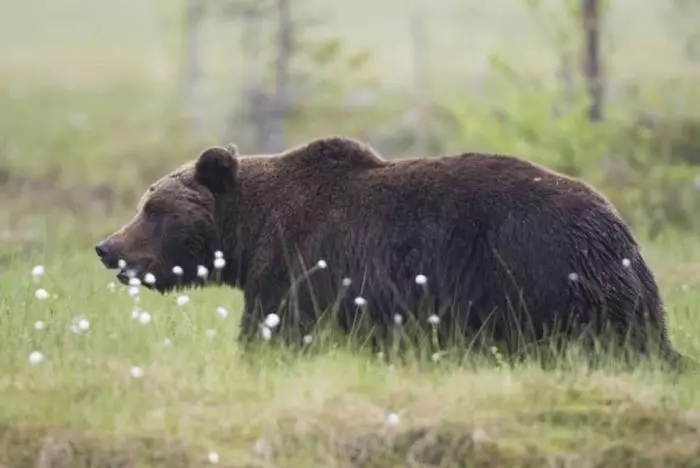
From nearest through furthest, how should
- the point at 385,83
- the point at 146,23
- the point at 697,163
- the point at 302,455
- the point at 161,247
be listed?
the point at 302,455 → the point at 161,247 → the point at 697,163 → the point at 385,83 → the point at 146,23

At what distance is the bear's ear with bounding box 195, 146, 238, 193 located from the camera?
8.16 m

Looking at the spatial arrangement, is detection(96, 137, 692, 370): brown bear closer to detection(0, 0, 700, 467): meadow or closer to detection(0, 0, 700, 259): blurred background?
detection(0, 0, 700, 467): meadow

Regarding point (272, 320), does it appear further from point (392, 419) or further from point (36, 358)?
point (392, 419)

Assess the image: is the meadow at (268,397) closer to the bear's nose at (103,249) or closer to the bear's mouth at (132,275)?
the bear's mouth at (132,275)

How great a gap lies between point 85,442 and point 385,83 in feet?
94.2

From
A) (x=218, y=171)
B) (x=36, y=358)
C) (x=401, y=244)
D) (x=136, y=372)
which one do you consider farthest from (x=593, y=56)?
(x=36, y=358)

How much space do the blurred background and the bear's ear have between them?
12.1ft

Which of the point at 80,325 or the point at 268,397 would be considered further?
the point at 80,325

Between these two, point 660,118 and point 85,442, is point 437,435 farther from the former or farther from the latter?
point 660,118

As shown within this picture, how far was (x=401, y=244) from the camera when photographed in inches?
297

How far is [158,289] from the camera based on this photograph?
27.0 ft

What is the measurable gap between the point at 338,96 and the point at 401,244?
13198mm

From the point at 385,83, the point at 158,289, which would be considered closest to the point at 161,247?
the point at 158,289

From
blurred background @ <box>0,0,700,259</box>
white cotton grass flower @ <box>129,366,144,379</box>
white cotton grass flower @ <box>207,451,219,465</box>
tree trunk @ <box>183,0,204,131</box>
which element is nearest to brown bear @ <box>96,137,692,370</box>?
white cotton grass flower @ <box>129,366,144,379</box>
